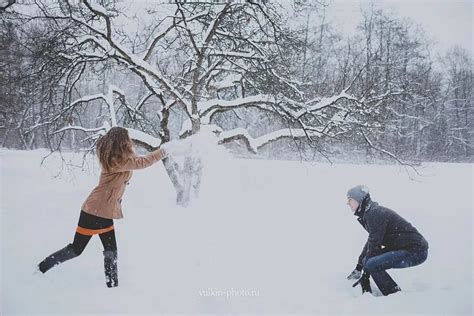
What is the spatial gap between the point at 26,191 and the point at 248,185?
17.8ft

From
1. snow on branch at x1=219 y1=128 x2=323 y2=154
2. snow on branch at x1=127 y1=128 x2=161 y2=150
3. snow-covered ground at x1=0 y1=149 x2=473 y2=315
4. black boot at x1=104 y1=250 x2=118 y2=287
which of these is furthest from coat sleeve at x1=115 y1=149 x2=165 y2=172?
snow on branch at x1=219 y1=128 x2=323 y2=154

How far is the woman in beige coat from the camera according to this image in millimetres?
3271

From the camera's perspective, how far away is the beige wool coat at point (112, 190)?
10.7 feet

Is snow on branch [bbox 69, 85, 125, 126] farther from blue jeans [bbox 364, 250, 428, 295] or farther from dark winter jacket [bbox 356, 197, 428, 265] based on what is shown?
blue jeans [bbox 364, 250, 428, 295]

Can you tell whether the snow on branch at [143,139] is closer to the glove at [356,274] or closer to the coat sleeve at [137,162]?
the coat sleeve at [137,162]

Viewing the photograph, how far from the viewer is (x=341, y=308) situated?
3279 millimetres

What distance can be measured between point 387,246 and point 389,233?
0.14 meters

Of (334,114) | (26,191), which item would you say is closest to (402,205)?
(334,114)

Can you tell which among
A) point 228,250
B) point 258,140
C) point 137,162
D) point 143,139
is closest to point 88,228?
point 137,162

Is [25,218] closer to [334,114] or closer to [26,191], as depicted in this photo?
[26,191]

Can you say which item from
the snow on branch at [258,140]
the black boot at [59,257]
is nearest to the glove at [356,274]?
the black boot at [59,257]

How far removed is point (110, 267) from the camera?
3.38 meters

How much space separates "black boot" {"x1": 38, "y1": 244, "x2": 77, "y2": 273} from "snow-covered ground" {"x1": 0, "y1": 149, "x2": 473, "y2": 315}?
18 centimetres

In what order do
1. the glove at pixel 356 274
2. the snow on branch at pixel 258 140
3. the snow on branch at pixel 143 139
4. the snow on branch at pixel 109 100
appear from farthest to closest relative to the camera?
the snow on branch at pixel 258 140
the snow on branch at pixel 143 139
the snow on branch at pixel 109 100
the glove at pixel 356 274
